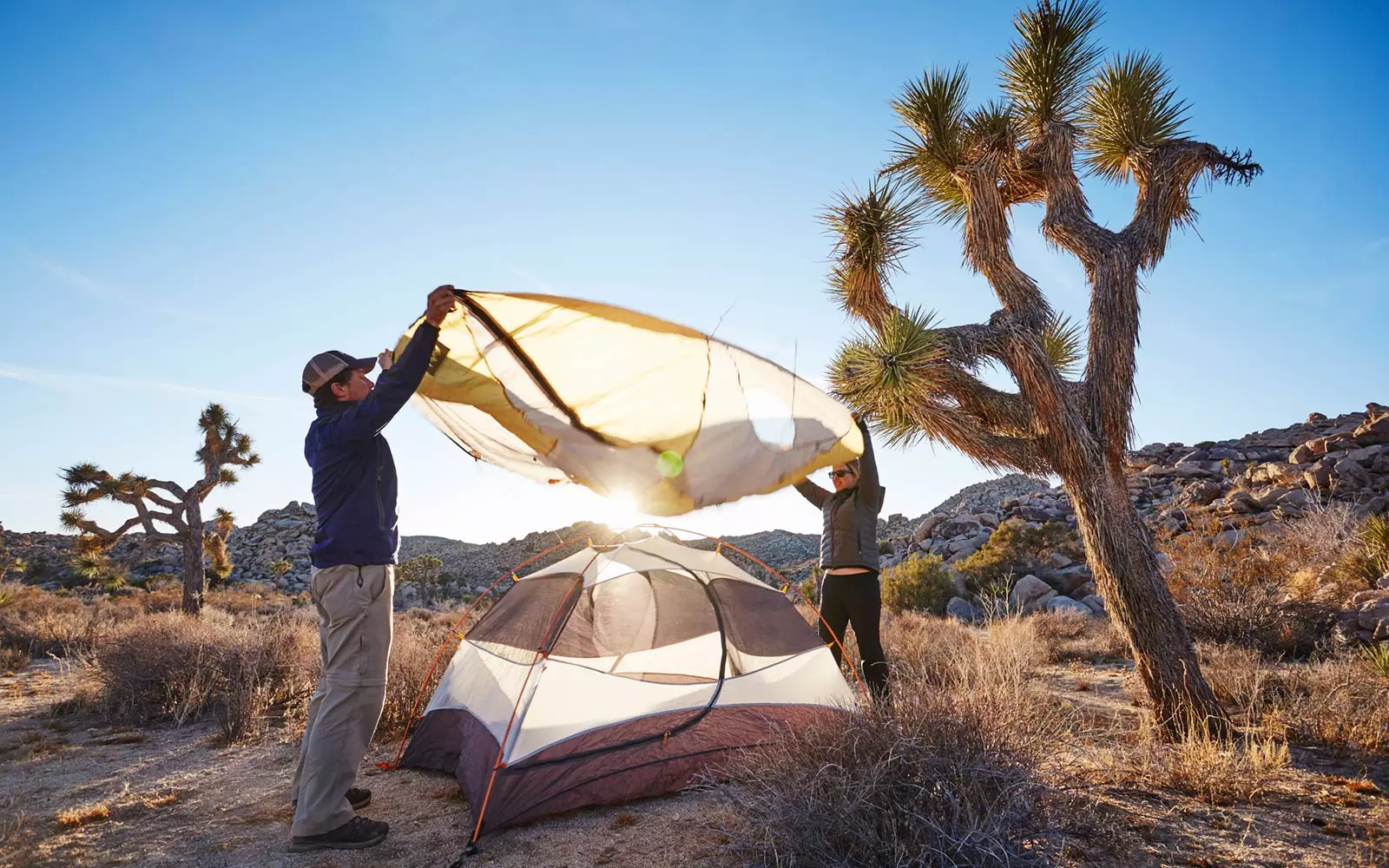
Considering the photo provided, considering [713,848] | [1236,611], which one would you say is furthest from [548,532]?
[713,848]

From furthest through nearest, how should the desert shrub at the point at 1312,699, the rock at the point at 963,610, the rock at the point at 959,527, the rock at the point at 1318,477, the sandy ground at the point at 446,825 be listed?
the rock at the point at 959,527 < the rock at the point at 1318,477 < the rock at the point at 963,610 < the desert shrub at the point at 1312,699 < the sandy ground at the point at 446,825

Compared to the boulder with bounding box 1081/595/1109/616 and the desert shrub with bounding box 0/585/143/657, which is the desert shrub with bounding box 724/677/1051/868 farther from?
the boulder with bounding box 1081/595/1109/616

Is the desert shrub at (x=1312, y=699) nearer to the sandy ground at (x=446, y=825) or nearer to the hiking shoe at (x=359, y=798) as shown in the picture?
the sandy ground at (x=446, y=825)

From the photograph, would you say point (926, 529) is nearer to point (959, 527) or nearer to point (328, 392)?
point (959, 527)

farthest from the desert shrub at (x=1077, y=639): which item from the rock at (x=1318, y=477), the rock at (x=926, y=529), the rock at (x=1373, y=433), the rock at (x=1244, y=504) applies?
the rock at (x=926, y=529)

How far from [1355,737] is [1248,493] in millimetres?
13814

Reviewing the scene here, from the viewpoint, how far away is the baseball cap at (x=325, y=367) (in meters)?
3.88

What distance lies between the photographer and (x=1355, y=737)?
4.82m

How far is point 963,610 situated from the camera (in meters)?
14.1

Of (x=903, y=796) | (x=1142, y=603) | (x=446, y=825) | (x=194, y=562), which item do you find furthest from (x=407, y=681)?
(x=194, y=562)

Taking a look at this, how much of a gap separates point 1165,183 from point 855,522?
4071 mm

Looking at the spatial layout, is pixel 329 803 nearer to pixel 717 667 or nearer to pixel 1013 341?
pixel 717 667

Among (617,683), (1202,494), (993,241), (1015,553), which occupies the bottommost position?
(617,683)

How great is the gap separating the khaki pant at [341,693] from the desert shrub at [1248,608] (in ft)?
27.5
